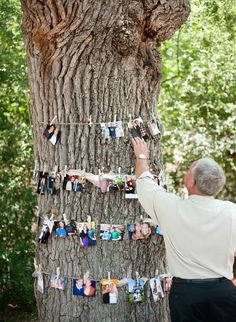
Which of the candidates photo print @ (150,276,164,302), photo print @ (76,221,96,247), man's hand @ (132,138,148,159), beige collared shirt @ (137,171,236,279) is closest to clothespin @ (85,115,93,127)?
man's hand @ (132,138,148,159)

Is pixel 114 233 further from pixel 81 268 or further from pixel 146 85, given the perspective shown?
pixel 146 85

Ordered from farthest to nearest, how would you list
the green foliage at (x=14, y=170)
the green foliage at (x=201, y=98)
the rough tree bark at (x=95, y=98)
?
1. the green foliage at (x=201, y=98)
2. the green foliage at (x=14, y=170)
3. the rough tree bark at (x=95, y=98)

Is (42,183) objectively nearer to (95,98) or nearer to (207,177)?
(95,98)

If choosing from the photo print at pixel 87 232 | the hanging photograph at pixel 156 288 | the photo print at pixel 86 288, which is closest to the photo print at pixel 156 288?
the hanging photograph at pixel 156 288

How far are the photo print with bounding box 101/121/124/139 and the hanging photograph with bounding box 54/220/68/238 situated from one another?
2.50ft

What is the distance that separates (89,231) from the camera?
4598 millimetres

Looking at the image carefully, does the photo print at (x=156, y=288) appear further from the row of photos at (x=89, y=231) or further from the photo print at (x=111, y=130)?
the photo print at (x=111, y=130)

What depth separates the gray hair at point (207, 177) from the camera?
391cm

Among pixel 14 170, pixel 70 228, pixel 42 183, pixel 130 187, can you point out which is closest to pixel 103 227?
pixel 70 228

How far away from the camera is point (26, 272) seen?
23.1 ft

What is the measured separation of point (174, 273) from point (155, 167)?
1.10 metres

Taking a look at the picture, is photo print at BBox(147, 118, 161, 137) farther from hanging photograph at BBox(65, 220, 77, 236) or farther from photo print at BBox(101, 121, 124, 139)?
hanging photograph at BBox(65, 220, 77, 236)

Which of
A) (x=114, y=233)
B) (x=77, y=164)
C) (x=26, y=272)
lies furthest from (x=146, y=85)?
(x=26, y=272)

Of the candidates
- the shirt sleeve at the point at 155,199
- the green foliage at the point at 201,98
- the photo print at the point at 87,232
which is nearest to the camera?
the shirt sleeve at the point at 155,199
